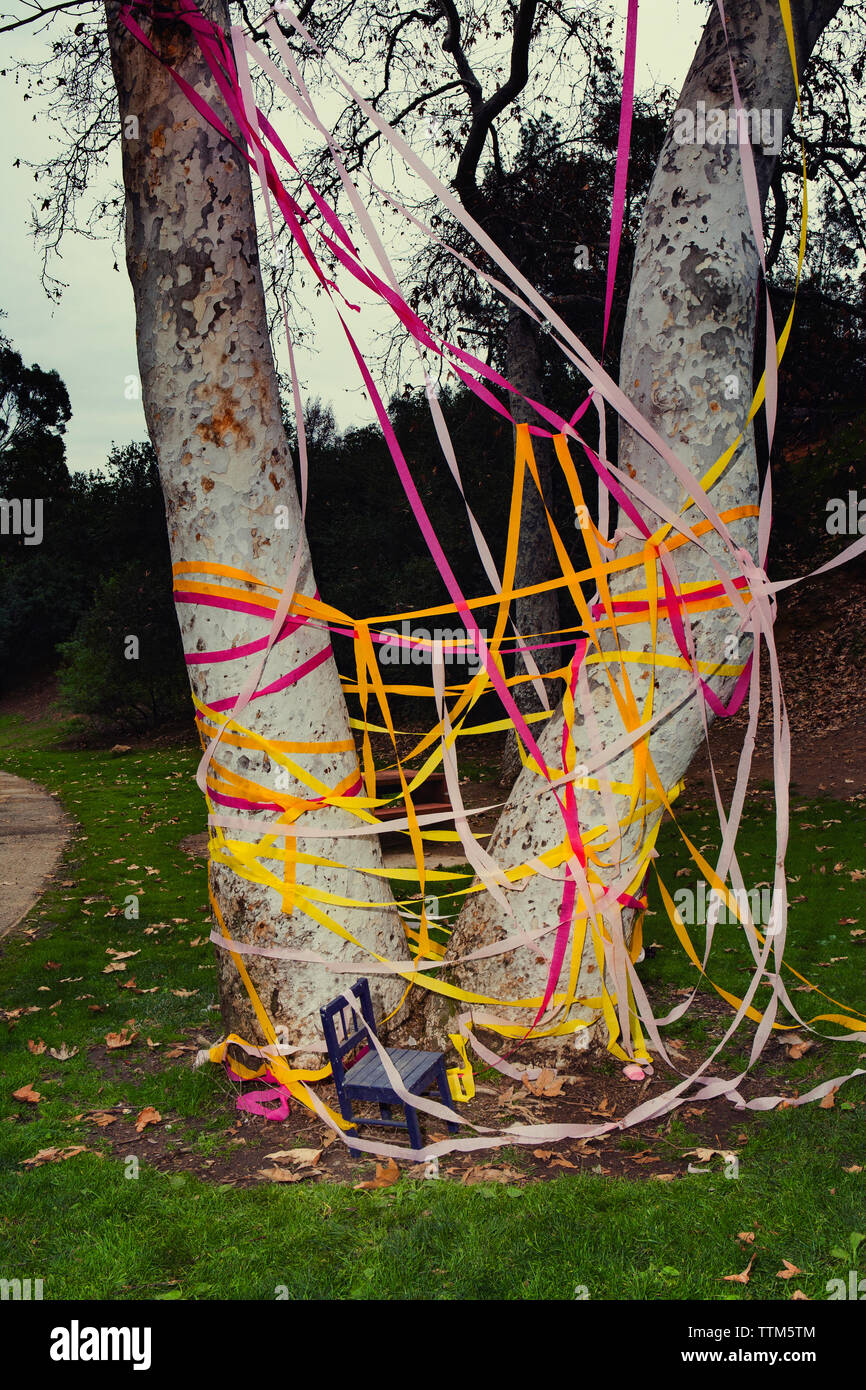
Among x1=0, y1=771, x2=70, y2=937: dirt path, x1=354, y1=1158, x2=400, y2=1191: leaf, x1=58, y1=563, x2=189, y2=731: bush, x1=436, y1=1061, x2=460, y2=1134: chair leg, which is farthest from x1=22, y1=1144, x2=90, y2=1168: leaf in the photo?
x1=58, y1=563, x2=189, y2=731: bush

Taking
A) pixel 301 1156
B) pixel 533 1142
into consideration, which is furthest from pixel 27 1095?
pixel 533 1142

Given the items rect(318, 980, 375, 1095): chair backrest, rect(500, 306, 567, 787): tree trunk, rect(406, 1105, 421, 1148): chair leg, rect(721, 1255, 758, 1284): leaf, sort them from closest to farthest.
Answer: rect(721, 1255, 758, 1284): leaf → rect(406, 1105, 421, 1148): chair leg → rect(318, 980, 375, 1095): chair backrest → rect(500, 306, 567, 787): tree trunk

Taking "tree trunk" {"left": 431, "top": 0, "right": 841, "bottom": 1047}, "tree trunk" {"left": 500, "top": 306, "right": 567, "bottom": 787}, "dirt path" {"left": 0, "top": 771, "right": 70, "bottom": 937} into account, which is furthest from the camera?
"tree trunk" {"left": 500, "top": 306, "right": 567, "bottom": 787}

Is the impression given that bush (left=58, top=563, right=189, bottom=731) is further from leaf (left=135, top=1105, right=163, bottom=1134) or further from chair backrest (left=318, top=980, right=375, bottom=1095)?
chair backrest (left=318, top=980, right=375, bottom=1095)

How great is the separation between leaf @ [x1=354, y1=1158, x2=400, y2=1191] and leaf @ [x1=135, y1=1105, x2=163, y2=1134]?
3.18ft

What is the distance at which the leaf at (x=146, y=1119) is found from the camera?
3.70 m

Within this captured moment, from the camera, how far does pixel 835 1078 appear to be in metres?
3.75

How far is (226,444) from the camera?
375 cm

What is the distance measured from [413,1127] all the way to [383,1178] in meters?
0.19

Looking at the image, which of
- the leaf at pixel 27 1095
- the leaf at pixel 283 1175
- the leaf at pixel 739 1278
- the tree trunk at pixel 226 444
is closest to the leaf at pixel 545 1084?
the tree trunk at pixel 226 444

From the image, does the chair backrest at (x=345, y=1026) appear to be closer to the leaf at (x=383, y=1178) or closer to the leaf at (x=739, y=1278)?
the leaf at (x=383, y=1178)

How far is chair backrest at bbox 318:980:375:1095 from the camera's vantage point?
344cm

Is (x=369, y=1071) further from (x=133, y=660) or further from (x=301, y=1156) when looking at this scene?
(x=133, y=660)
